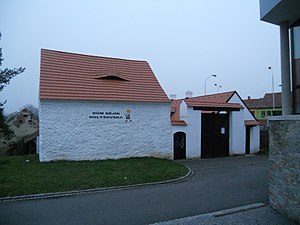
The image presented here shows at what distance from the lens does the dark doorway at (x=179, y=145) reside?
58.1 feet

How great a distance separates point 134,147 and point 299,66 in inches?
436

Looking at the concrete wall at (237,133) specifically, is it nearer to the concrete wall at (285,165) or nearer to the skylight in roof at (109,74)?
the skylight in roof at (109,74)

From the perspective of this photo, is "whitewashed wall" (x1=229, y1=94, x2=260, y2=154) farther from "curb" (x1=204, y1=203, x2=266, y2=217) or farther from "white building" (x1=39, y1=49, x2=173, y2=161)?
"curb" (x1=204, y1=203, x2=266, y2=217)

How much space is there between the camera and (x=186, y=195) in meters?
8.41

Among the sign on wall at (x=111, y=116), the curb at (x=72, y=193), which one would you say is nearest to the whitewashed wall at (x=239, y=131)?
the sign on wall at (x=111, y=116)

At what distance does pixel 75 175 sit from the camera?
10.9 metres

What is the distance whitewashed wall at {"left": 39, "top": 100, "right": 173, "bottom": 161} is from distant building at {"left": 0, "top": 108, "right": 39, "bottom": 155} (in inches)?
406

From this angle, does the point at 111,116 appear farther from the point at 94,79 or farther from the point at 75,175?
the point at 75,175

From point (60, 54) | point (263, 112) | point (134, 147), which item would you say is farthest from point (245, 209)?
point (263, 112)

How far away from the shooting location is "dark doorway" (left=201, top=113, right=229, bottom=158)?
740 inches

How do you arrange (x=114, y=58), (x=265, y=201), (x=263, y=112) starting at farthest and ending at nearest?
(x=263, y=112) < (x=114, y=58) < (x=265, y=201)

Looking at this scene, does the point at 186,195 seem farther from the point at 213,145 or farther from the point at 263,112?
the point at 263,112

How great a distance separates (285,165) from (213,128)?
1299 centimetres

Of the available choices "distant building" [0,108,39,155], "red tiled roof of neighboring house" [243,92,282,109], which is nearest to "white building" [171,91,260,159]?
"distant building" [0,108,39,155]
